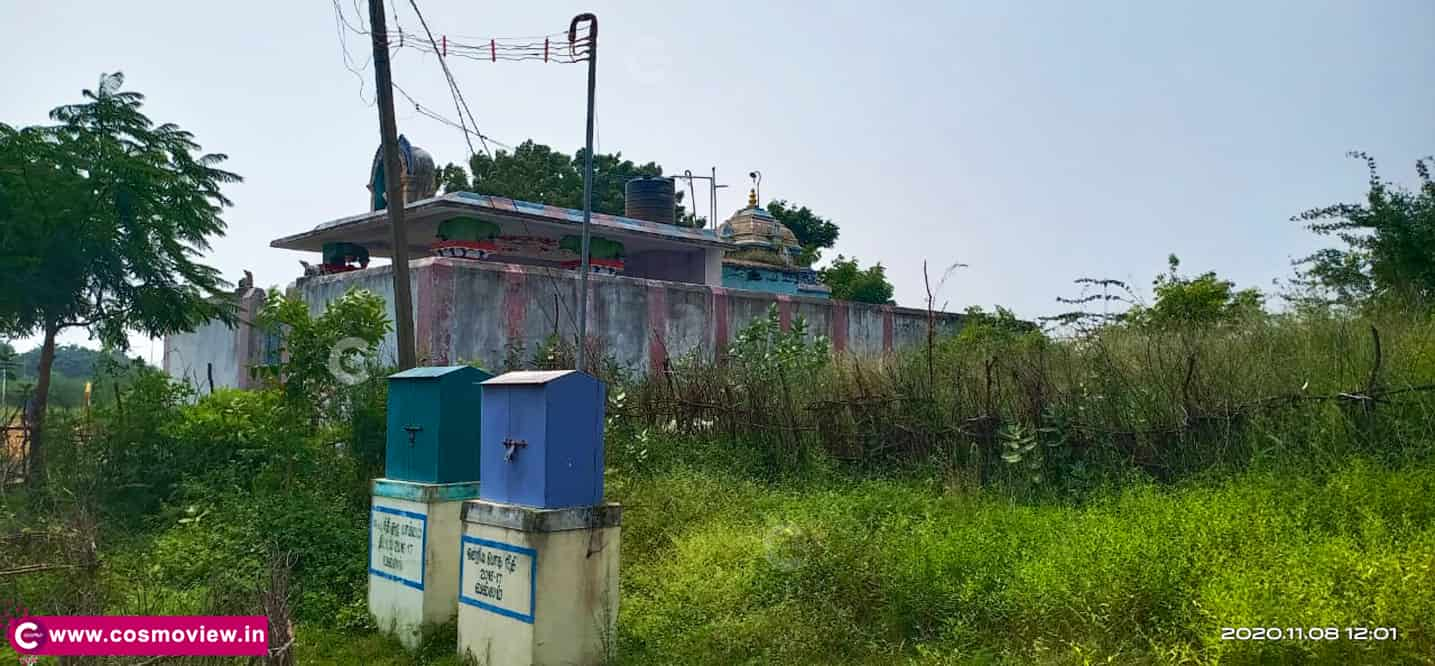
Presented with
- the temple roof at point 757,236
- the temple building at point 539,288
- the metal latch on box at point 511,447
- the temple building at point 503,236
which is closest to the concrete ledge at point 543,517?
the metal latch on box at point 511,447

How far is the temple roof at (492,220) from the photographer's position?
15.6 meters

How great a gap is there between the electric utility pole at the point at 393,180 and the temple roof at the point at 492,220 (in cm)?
466

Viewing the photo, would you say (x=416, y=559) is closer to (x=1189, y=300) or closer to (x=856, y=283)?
(x=1189, y=300)

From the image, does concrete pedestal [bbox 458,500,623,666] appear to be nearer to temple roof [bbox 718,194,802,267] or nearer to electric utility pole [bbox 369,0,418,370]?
electric utility pole [bbox 369,0,418,370]

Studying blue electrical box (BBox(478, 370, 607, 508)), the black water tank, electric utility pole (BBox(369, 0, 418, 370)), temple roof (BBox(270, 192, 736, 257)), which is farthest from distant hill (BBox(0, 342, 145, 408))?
the black water tank

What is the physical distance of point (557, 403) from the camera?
5852 millimetres

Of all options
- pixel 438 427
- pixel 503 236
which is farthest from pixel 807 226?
pixel 438 427

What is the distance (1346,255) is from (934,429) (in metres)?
5.92

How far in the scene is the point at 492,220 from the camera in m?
16.4

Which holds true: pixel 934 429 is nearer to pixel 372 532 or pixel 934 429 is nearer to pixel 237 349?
pixel 372 532

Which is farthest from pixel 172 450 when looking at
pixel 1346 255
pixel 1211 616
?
pixel 1346 255

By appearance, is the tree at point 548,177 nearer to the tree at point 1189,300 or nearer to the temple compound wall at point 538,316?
the temple compound wall at point 538,316

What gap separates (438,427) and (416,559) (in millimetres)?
902

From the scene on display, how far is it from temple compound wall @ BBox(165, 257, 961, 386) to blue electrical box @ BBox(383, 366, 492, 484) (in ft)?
13.9
